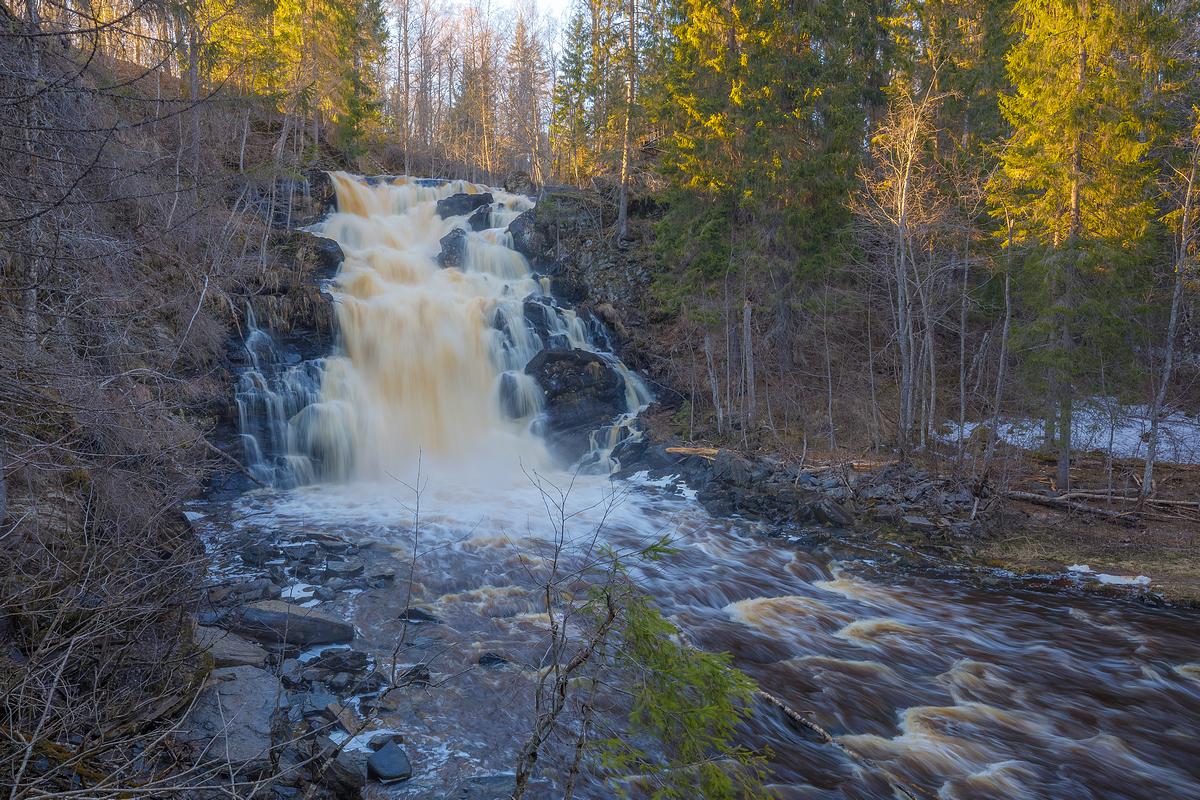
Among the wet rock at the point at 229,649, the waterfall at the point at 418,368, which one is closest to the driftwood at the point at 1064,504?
the waterfall at the point at 418,368

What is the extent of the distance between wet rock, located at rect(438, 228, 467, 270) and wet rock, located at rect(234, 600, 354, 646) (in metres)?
17.4

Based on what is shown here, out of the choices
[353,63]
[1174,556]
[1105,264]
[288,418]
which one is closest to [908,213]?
[1105,264]

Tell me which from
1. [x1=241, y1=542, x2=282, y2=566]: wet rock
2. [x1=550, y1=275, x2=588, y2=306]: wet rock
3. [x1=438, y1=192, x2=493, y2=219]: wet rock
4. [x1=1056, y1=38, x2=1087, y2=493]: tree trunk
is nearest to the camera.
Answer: [x1=241, y1=542, x2=282, y2=566]: wet rock

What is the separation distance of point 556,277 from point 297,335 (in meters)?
9.14

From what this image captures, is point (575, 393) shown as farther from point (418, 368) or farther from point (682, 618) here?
point (682, 618)

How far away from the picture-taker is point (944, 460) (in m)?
15.7

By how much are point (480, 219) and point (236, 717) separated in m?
23.3

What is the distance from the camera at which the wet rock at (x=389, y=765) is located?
17.3 ft

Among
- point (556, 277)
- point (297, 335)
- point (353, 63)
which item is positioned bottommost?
point (297, 335)

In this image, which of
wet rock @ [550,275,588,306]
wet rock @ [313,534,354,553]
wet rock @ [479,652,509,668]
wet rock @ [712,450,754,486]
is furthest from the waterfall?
wet rock @ [479,652,509,668]

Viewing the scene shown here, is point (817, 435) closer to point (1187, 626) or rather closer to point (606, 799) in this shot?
point (1187, 626)

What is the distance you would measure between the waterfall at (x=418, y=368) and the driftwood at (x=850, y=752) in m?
10.2

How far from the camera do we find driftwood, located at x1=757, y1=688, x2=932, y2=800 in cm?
559

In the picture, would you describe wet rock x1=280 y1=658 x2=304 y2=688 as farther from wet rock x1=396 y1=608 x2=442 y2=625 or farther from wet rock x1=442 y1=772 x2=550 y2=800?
wet rock x1=442 y1=772 x2=550 y2=800
